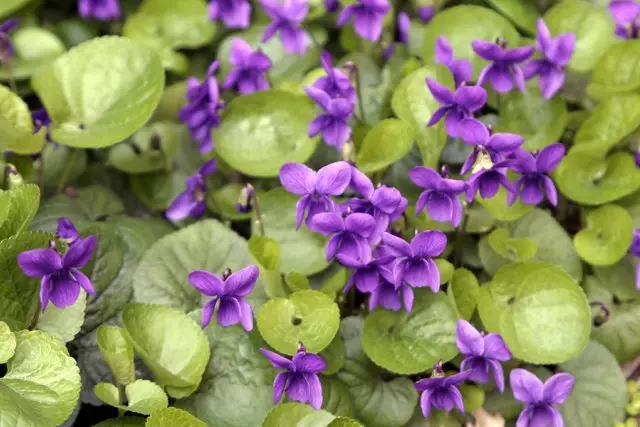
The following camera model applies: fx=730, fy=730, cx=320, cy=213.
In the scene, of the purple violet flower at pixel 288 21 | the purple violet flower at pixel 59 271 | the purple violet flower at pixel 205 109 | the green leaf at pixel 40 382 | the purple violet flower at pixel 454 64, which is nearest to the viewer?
the green leaf at pixel 40 382

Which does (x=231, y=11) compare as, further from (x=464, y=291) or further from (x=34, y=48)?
(x=464, y=291)

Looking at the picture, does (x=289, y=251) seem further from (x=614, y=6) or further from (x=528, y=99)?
(x=614, y=6)

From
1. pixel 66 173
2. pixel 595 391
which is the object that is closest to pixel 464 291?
pixel 595 391

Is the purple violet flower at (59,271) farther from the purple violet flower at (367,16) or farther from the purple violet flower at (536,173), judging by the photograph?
the purple violet flower at (367,16)

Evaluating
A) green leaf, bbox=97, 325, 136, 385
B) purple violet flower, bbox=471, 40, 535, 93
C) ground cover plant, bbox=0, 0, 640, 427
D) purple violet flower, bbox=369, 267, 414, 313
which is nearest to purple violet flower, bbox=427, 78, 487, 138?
ground cover plant, bbox=0, 0, 640, 427

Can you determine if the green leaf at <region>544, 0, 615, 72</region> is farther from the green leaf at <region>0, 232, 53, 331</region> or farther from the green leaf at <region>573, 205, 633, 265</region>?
the green leaf at <region>0, 232, 53, 331</region>

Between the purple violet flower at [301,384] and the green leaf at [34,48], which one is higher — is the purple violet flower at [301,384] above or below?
below

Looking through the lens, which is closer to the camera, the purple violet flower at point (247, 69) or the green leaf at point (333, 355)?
the green leaf at point (333, 355)

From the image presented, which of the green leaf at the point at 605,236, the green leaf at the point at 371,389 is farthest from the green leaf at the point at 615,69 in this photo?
the green leaf at the point at 371,389
